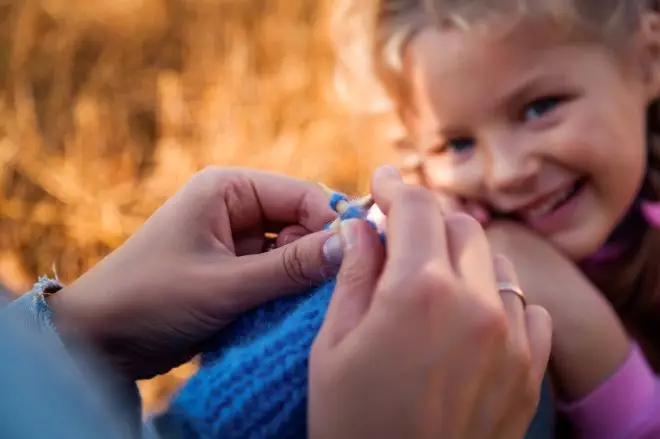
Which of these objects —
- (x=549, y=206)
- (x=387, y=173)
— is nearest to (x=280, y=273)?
(x=387, y=173)

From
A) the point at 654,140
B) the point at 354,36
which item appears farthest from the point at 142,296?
the point at 654,140

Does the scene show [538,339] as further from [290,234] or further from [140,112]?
[140,112]

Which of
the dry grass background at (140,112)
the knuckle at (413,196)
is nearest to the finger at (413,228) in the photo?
the knuckle at (413,196)

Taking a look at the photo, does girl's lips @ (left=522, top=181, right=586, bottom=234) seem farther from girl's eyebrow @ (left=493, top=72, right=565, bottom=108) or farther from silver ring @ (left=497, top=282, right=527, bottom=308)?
silver ring @ (left=497, top=282, right=527, bottom=308)

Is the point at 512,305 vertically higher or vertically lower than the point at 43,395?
lower

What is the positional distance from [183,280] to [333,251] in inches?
5.3

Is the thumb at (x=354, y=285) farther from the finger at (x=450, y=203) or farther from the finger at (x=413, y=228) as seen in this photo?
the finger at (x=450, y=203)

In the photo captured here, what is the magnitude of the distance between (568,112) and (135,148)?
0.92m

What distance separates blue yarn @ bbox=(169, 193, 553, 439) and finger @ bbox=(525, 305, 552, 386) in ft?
0.48

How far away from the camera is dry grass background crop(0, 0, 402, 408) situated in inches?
53.2

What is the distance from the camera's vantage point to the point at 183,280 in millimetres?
618

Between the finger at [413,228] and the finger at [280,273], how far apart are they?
0.10 m

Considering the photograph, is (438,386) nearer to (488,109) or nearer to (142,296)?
(142,296)

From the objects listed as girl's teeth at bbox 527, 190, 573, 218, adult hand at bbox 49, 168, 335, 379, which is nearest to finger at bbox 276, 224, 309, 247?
adult hand at bbox 49, 168, 335, 379
